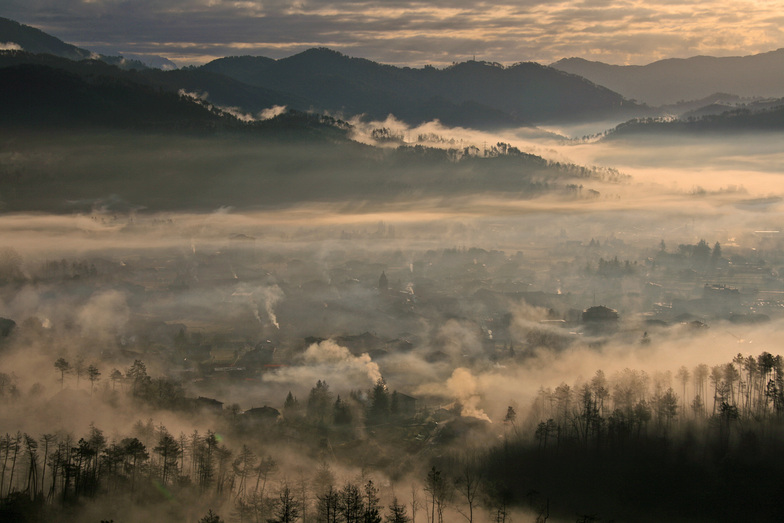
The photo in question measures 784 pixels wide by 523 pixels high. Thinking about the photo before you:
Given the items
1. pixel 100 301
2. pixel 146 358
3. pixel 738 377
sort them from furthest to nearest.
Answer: pixel 100 301, pixel 146 358, pixel 738 377

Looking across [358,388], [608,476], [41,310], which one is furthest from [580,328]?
[41,310]

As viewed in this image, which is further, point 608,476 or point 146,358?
point 146,358

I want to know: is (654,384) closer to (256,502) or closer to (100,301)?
(256,502)

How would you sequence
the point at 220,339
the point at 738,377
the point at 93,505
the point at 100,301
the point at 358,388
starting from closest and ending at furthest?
the point at 93,505 → the point at 738,377 → the point at 358,388 → the point at 220,339 → the point at 100,301

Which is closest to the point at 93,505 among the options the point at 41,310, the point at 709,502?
the point at 709,502

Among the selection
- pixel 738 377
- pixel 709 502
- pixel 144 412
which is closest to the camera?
pixel 709 502

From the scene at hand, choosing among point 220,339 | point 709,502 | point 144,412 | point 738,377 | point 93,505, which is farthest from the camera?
point 220,339

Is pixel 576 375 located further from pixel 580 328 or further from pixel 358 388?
pixel 580 328

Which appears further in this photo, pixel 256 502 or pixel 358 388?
pixel 358 388

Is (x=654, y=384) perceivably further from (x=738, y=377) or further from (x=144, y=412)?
(x=144, y=412)
